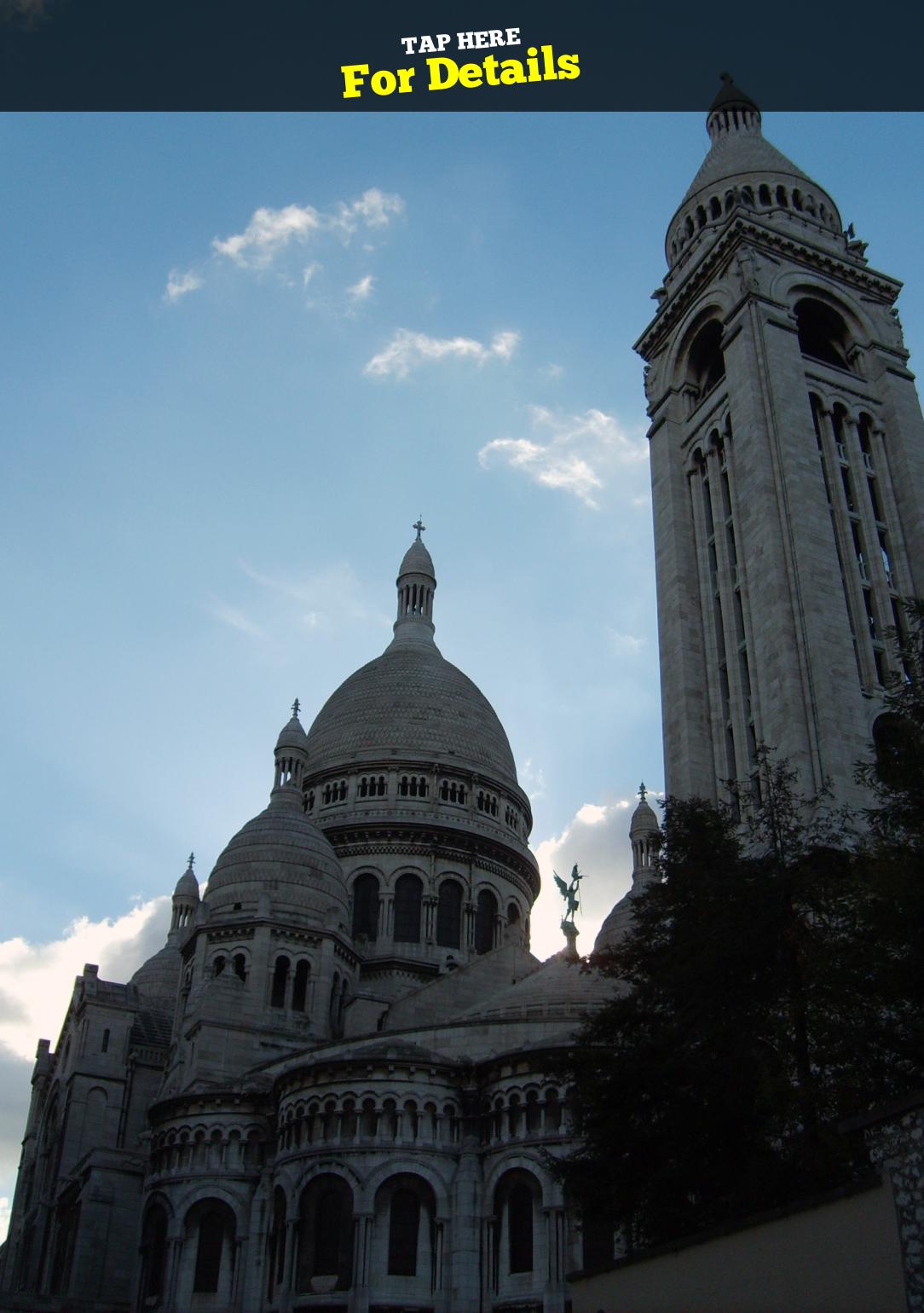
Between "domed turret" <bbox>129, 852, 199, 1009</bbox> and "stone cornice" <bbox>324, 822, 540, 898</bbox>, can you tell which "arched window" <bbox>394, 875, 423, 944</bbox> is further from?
"domed turret" <bbox>129, 852, 199, 1009</bbox>

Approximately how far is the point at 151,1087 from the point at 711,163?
48642 mm

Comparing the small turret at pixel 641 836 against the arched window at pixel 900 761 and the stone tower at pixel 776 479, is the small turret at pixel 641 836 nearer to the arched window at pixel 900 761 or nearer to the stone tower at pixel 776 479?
the stone tower at pixel 776 479

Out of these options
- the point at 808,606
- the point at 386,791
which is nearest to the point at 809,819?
the point at 808,606

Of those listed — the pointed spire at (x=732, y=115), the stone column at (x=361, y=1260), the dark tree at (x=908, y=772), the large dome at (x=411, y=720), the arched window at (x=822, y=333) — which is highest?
the pointed spire at (x=732, y=115)

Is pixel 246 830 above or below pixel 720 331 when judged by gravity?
below

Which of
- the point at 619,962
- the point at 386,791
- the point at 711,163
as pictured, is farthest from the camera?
the point at 386,791

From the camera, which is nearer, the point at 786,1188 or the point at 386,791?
the point at 786,1188

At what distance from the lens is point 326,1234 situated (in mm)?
37375

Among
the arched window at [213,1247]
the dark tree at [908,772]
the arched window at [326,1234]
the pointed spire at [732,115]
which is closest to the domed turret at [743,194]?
the pointed spire at [732,115]

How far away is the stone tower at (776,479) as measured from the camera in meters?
40.5

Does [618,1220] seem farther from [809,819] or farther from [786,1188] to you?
[809,819]

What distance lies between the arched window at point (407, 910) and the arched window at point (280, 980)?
10.5 metres

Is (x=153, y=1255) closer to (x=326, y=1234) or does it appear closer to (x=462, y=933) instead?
(x=326, y=1234)

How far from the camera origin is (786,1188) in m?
20.9
